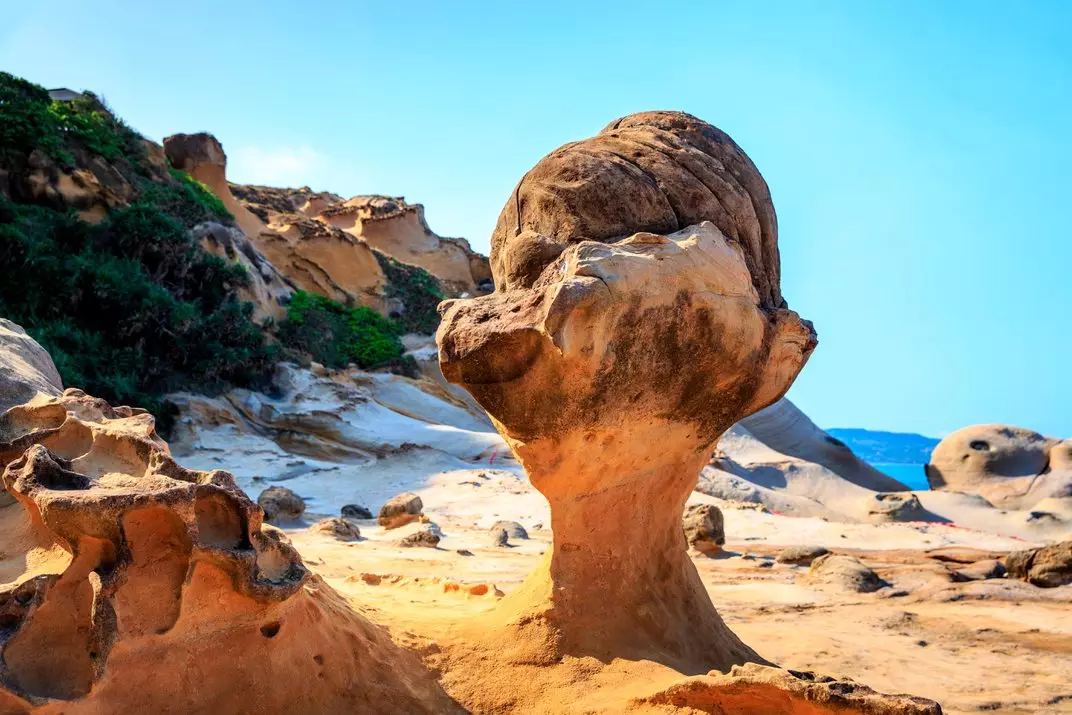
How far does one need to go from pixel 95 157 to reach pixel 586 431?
13.5 metres

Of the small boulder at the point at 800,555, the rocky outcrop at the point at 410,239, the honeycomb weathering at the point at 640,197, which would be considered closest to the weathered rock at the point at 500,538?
the small boulder at the point at 800,555

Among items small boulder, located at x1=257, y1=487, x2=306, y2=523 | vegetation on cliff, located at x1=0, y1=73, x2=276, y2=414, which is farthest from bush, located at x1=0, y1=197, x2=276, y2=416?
small boulder, located at x1=257, y1=487, x2=306, y2=523

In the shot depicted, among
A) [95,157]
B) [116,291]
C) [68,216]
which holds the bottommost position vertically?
[116,291]

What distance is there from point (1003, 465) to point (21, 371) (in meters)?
14.9

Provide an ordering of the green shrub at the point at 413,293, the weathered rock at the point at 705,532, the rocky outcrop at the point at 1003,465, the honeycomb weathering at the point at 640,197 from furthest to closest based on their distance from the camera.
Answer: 1. the green shrub at the point at 413,293
2. the rocky outcrop at the point at 1003,465
3. the weathered rock at the point at 705,532
4. the honeycomb weathering at the point at 640,197

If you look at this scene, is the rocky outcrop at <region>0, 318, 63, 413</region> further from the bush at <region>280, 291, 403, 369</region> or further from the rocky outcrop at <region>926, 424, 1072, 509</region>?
the rocky outcrop at <region>926, 424, 1072, 509</region>

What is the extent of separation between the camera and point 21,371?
3146 mm

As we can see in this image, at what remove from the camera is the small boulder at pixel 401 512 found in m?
6.79

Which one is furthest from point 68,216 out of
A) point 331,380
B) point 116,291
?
point 331,380

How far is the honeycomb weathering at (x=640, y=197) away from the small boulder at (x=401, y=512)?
14.1 feet

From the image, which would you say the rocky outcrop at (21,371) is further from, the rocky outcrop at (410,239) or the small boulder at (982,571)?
the rocky outcrop at (410,239)

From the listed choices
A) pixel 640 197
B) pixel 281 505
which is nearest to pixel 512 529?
pixel 281 505

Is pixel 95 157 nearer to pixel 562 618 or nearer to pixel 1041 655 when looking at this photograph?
pixel 562 618

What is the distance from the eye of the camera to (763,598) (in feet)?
14.8
